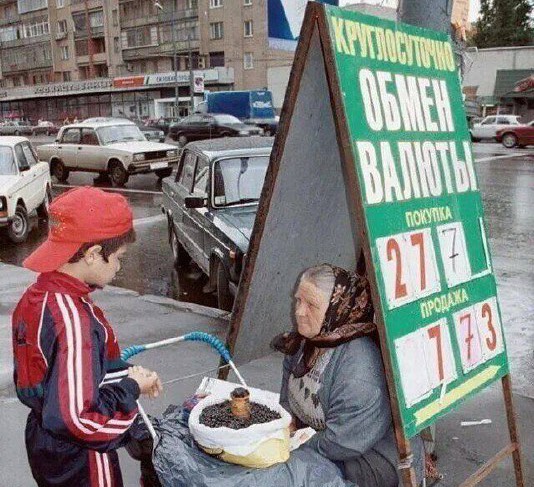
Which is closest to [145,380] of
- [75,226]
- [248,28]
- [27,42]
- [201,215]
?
[75,226]

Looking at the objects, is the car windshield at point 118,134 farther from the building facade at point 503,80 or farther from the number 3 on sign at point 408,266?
the building facade at point 503,80

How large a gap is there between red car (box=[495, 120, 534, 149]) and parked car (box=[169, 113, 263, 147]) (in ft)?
36.0

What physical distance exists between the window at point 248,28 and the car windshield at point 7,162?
45444 mm

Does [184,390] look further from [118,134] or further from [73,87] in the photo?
[73,87]

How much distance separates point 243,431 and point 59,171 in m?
18.5

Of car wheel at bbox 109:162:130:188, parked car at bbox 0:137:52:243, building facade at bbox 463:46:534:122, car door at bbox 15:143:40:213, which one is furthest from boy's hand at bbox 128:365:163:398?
building facade at bbox 463:46:534:122

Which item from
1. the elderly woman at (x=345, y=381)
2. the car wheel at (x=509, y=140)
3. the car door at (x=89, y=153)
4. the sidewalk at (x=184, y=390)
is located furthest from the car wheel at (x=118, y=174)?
the car wheel at (x=509, y=140)

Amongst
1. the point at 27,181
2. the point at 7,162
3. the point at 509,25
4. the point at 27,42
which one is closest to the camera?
the point at 7,162

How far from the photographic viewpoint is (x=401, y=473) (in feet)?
7.72

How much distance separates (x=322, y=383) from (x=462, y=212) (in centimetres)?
107

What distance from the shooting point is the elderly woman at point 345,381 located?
235 centimetres

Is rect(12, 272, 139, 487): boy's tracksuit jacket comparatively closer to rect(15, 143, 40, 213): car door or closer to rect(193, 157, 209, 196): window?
rect(193, 157, 209, 196): window

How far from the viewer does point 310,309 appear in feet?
8.17

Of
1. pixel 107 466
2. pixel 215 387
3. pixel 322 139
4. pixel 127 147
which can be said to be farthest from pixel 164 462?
pixel 127 147
